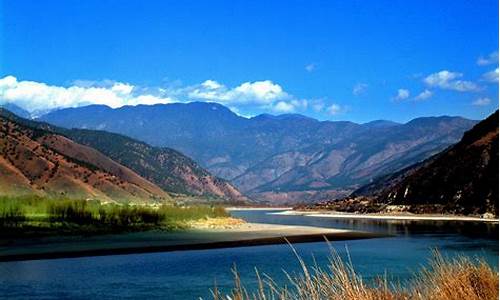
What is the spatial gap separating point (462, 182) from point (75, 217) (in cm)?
5459

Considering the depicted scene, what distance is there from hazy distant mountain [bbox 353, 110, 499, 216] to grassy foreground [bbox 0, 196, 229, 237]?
3881cm

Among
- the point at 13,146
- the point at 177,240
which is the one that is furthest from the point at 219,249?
the point at 13,146

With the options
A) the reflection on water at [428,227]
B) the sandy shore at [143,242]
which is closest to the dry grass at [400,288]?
the sandy shore at [143,242]

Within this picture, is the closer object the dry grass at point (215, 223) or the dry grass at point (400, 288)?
the dry grass at point (400, 288)

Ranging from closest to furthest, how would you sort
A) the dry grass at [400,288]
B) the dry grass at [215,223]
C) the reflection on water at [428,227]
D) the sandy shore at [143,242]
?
the dry grass at [400,288] → the sandy shore at [143,242] → the reflection on water at [428,227] → the dry grass at [215,223]

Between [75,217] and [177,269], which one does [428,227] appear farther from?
[177,269]

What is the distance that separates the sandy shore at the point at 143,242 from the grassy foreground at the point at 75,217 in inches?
83.5

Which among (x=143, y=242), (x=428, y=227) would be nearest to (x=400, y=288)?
(x=143, y=242)

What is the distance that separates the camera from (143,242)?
44.0 metres

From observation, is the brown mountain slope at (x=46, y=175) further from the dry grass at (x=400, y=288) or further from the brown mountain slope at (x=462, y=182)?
the dry grass at (x=400, y=288)

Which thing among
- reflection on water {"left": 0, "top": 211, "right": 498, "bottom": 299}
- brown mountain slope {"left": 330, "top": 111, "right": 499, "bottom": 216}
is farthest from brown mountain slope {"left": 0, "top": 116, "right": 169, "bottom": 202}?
reflection on water {"left": 0, "top": 211, "right": 498, "bottom": 299}

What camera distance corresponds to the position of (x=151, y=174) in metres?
186

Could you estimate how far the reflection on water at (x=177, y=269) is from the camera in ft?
73.6

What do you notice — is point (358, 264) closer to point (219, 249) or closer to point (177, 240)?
point (219, 249)
